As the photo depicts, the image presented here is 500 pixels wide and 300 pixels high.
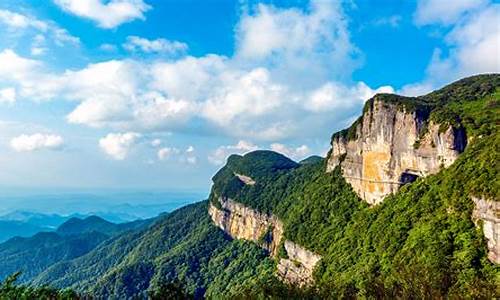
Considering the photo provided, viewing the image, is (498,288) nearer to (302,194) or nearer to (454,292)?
(454,292)

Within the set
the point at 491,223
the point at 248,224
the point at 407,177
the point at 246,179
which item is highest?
the point at 246,179

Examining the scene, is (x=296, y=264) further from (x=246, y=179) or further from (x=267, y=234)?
(x=246, y=179)

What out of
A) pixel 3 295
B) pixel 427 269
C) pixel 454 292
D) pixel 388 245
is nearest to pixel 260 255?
pixel 388 245

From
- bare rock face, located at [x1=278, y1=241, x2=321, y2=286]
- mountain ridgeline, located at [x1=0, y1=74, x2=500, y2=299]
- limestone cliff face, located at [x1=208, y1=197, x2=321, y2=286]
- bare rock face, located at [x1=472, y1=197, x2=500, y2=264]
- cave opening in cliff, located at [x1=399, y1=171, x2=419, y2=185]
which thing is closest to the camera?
mountain ridgeline, located at [x1=0, y1=74, x2=500, y2=299]

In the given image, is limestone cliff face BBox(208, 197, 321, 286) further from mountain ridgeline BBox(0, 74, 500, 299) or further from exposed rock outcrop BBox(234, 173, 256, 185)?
exposed rock outcrop BBox(234, 173, 256, 185)

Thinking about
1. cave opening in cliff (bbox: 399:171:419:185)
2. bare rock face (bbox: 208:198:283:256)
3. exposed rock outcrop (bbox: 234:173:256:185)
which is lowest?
bare rock face (bbox: 208:198:283:256)

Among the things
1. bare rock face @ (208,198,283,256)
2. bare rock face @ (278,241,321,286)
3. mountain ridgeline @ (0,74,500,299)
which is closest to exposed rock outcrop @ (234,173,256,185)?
bare rock face @ (208,198,283,256)

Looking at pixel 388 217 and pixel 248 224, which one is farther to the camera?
pixel 248 224

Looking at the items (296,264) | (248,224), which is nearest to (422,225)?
(296,264)
